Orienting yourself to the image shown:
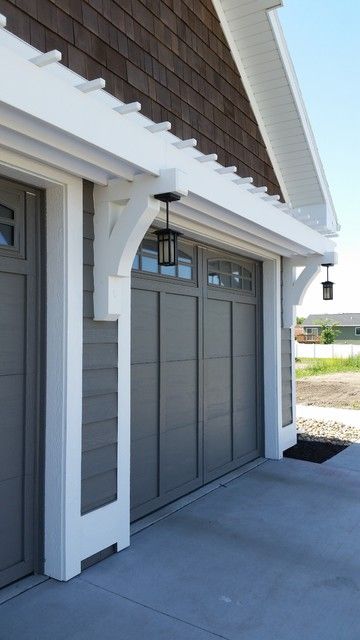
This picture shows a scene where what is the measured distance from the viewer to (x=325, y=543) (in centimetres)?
344

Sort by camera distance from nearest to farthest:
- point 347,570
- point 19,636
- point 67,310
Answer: point 19,636
point 67,310
point 347,570

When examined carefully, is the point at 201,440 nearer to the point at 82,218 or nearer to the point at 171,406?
the point at 171,406

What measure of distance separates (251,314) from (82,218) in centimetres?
304

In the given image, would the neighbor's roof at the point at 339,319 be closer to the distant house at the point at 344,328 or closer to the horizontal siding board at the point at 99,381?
the distant house at the point at 344,328

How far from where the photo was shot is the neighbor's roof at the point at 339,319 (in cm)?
4262

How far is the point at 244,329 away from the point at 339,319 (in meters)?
41.3

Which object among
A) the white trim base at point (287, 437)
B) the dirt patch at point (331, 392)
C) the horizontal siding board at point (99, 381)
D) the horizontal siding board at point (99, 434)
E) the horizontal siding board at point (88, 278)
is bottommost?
the dirt patch at point (331, 392)

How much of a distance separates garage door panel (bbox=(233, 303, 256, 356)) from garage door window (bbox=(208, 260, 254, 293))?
223 mm

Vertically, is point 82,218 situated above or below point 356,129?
below

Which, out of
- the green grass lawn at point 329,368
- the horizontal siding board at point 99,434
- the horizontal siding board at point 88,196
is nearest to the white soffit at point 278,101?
the horizontal siding board at point 88,196

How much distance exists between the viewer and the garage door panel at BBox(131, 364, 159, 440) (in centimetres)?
365

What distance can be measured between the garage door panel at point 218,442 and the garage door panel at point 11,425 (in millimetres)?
2211

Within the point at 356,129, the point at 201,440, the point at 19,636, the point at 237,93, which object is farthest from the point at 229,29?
the point at 356,129

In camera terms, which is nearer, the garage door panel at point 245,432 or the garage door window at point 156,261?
the garage door window at point 156,261
